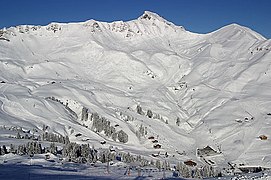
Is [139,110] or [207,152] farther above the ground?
[139,110]

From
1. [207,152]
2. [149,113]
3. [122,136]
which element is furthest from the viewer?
[149,113]

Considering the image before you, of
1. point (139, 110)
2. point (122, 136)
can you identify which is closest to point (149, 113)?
point (139, 110)

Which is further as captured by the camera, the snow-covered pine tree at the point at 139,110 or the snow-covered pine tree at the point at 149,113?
the snow-covered pine tree at the point at 139,110

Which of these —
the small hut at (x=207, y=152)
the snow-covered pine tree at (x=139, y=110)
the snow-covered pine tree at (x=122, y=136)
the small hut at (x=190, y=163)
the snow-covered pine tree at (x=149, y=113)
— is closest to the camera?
the small hut at (x=190, y=163)

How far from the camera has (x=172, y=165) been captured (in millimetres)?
122562

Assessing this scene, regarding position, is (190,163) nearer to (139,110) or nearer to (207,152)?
(207,152)

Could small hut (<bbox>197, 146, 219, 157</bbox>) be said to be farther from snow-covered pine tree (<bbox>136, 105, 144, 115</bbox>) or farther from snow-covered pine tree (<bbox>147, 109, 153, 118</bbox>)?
snow-covered pine tree (<bbox>136, 105, 144, 115</bbox>)

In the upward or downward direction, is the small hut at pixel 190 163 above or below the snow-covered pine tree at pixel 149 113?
below

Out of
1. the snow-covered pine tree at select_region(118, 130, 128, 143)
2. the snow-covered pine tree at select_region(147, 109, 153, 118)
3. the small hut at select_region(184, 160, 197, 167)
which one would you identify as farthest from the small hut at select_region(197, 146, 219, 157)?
the snow-covered pine tree at select_region(147, 109, 153, 118)

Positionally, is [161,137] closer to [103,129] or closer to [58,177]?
[103,129]

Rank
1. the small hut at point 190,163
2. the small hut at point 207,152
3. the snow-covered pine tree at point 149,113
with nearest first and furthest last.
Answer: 1. the small hut at point 190,163
2. the small hut at point 207,152
3. the snow-covered pine tree at point 149,113

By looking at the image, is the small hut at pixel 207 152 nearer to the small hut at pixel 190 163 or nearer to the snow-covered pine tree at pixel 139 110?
the small hut at pixel 190 163

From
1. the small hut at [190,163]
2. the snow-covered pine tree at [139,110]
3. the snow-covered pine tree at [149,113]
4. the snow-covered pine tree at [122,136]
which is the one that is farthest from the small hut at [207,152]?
the snow-covered pine tree at [139,110]

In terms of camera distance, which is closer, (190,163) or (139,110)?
(190,163)
